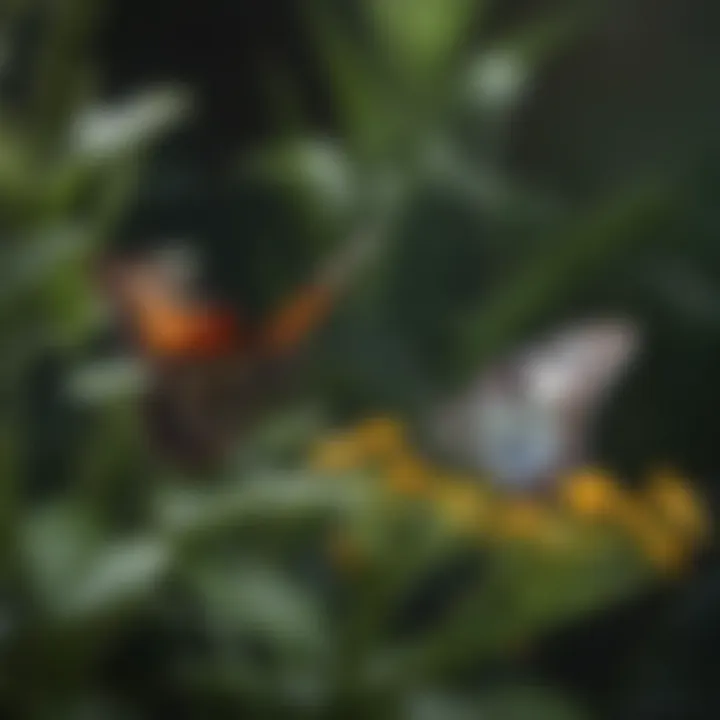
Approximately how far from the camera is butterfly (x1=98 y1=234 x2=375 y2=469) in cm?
65

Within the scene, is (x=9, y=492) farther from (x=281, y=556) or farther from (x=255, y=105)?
(x=255, y=105)

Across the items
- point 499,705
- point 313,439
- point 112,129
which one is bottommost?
point 499,705

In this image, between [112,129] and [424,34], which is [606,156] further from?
[112,129]

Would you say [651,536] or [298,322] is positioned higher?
[298,322]

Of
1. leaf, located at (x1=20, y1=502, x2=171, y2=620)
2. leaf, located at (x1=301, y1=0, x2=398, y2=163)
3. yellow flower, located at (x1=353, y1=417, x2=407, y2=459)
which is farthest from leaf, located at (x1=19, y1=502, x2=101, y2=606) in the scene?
leaf, located at (x1=301, y1=0, x2=398, y2=163)

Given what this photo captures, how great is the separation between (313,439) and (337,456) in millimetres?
34

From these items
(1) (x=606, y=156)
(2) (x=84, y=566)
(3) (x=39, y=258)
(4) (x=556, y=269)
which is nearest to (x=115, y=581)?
(2) (x=84, y=566)

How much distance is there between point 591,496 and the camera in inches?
24.6

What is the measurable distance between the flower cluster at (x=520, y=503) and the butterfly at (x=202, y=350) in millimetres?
47

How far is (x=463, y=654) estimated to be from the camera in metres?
0.61

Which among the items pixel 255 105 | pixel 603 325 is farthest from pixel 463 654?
pixel 255 105

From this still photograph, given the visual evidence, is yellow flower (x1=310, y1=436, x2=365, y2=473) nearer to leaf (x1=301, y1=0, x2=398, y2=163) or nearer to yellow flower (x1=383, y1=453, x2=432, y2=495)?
yellow flower (x1=383, y1=453, x2=432, y2=495)

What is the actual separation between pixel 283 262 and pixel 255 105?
14 cm

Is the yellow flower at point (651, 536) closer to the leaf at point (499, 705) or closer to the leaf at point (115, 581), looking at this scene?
the leaf at point (499, 705)
